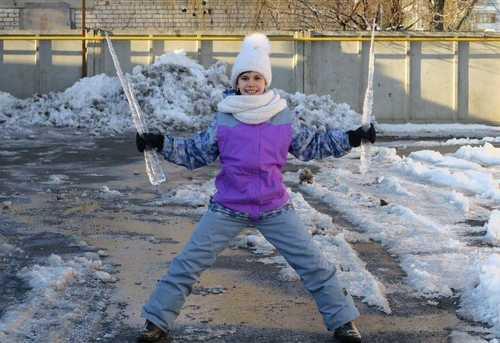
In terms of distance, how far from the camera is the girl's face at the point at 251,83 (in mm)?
4562

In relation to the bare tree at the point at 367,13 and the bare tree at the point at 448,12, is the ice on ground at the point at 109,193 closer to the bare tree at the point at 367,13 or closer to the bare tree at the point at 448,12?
the bare tree at the point at 367,13

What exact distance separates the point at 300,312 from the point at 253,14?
73.9 ft

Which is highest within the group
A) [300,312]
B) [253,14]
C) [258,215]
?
[253,14]

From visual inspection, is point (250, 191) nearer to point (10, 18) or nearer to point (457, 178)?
point (457, 178)

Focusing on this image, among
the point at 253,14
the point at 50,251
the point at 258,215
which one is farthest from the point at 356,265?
the point at 253,14

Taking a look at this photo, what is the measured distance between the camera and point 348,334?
4.45m

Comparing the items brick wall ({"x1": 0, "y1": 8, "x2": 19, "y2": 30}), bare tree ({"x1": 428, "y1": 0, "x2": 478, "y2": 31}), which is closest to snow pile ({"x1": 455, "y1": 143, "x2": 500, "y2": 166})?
bare tree ({"x1": 428, "y1": 0, "x2": 478, "y2": 31})

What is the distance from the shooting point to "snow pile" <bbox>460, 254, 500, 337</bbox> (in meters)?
4.80

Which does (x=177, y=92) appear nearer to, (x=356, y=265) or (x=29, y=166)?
(x=29, y=166)

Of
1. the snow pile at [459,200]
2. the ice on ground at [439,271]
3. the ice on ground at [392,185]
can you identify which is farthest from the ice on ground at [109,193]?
the ice on ground at [439,271]

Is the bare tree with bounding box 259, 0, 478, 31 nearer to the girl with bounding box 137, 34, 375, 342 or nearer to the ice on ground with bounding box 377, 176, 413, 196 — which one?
the ice on ground with bounding box 377, 176, 413, 196

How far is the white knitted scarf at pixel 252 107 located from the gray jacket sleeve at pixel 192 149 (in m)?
0.15

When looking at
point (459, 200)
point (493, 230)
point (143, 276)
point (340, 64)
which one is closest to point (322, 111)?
point (340, 64)

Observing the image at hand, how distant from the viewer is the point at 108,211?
8688 millimetres
